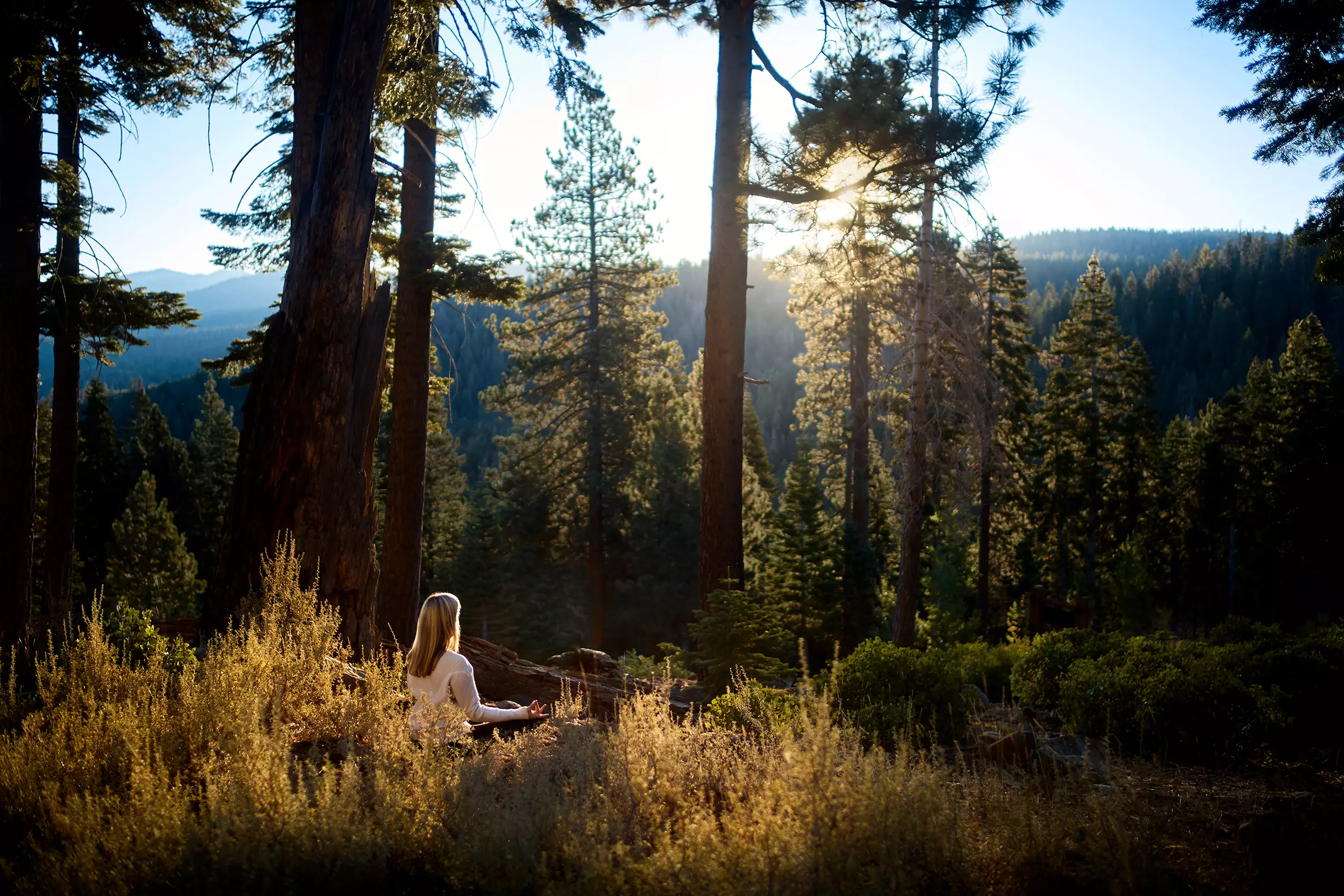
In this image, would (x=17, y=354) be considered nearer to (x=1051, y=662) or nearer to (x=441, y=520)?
(x=1051, y=662)

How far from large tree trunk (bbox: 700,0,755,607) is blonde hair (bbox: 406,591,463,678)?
4.63m

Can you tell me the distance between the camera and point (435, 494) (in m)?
31.3

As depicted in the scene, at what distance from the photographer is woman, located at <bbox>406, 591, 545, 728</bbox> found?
5.08 metres

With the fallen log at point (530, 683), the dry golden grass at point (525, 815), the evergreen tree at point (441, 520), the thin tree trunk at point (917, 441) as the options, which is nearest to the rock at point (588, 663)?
the fallen log at point (530, 683)

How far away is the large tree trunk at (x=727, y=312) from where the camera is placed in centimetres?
942

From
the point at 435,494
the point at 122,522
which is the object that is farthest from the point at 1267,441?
the point at 122,522

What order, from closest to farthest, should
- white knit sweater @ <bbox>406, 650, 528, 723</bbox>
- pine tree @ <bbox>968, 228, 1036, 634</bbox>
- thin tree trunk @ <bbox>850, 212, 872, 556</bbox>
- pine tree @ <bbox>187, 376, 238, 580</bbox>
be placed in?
white knit sweater @ <bbox>406, 650, 528, 723</bbox> → pine tree @ <bbox>968, 228, 1036, 634</bbox> → thin tree trunk @ <bbox>850, 212, 872, 556</bbox> → pine tree @ <bbox>187, 376, 238, 580</bbox>

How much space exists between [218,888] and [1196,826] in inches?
164

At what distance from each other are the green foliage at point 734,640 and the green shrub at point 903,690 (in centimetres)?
103

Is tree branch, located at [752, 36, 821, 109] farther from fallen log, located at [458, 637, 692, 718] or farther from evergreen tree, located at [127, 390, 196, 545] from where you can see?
evergreen tree, located at [127, 390, 196, 545]

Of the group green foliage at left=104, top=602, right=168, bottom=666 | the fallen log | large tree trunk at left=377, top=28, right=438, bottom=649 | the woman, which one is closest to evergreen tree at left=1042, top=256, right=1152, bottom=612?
large tree trunk at left=377, top=28, right=438, bottom=649

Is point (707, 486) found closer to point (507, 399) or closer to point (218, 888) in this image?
point (218, 888)

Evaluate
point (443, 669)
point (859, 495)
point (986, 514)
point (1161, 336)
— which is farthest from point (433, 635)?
point (1161, 336)

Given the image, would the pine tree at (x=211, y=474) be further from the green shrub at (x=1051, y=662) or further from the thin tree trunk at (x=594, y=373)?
the green shrub at (x=1051, y=662)
